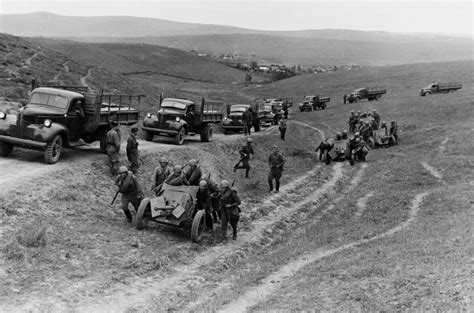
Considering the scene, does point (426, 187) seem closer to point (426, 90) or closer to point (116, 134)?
point (116, 134)

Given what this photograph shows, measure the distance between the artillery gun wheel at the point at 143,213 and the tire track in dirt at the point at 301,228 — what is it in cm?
347

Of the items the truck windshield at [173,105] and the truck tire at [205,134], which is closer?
the truck windshield at [173,105]

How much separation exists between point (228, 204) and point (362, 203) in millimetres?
7182

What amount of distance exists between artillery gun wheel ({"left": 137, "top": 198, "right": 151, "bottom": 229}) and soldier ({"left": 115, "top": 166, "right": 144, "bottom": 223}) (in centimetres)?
51

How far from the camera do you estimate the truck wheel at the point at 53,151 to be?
16.2 metres

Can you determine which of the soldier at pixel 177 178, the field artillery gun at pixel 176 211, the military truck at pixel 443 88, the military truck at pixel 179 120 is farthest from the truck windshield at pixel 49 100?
the military truck at pixel 443 88

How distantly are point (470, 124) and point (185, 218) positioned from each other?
2555 cm

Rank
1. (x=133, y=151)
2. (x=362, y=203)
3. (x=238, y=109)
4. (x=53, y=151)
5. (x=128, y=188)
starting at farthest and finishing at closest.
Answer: (x=238, y=109), (x=362, y=203), (x=133, y=151), (x=53, y=151), (x=128, y=188)

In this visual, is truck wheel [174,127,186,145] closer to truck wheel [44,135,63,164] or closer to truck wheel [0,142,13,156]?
truck wheel [44,135,63,164]

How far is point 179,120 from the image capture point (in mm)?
24359

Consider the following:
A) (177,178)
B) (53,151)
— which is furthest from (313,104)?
(177,178)

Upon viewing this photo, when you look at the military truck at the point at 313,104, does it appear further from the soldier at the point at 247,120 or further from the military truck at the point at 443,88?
the soldier at the point at 247,120

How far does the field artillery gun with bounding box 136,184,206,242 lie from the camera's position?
13.4m

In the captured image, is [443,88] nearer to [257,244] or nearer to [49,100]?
[257,244]
